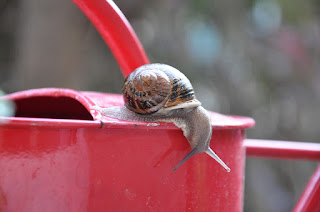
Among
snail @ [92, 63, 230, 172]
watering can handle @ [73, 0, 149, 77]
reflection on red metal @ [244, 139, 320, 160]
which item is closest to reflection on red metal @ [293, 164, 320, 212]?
reflection on red metal @ [244, 139, 320, 160]

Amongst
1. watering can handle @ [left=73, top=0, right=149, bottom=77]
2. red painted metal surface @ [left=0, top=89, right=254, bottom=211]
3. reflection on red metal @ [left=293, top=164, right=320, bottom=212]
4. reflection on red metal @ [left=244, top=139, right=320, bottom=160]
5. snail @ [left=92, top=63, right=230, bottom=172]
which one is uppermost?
watering can handle @ [left=73, top=0, right=149, bottom=77]

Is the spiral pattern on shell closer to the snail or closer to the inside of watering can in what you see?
the snail

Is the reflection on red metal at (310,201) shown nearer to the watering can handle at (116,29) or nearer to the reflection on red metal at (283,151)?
the reflection on red metal at (283,151)

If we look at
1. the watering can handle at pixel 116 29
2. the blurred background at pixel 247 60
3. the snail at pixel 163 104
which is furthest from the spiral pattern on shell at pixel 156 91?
the blurred background at pixel 247 60

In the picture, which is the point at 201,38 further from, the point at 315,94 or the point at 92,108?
the point at 92,108

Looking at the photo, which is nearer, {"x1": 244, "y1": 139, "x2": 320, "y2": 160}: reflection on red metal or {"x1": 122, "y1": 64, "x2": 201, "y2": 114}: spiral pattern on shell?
{"x1": 122, "y1": 64, "x2": 201, "y2": 114}: spiral pattern on shell

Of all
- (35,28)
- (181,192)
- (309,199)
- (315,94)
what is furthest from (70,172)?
(315,94)
